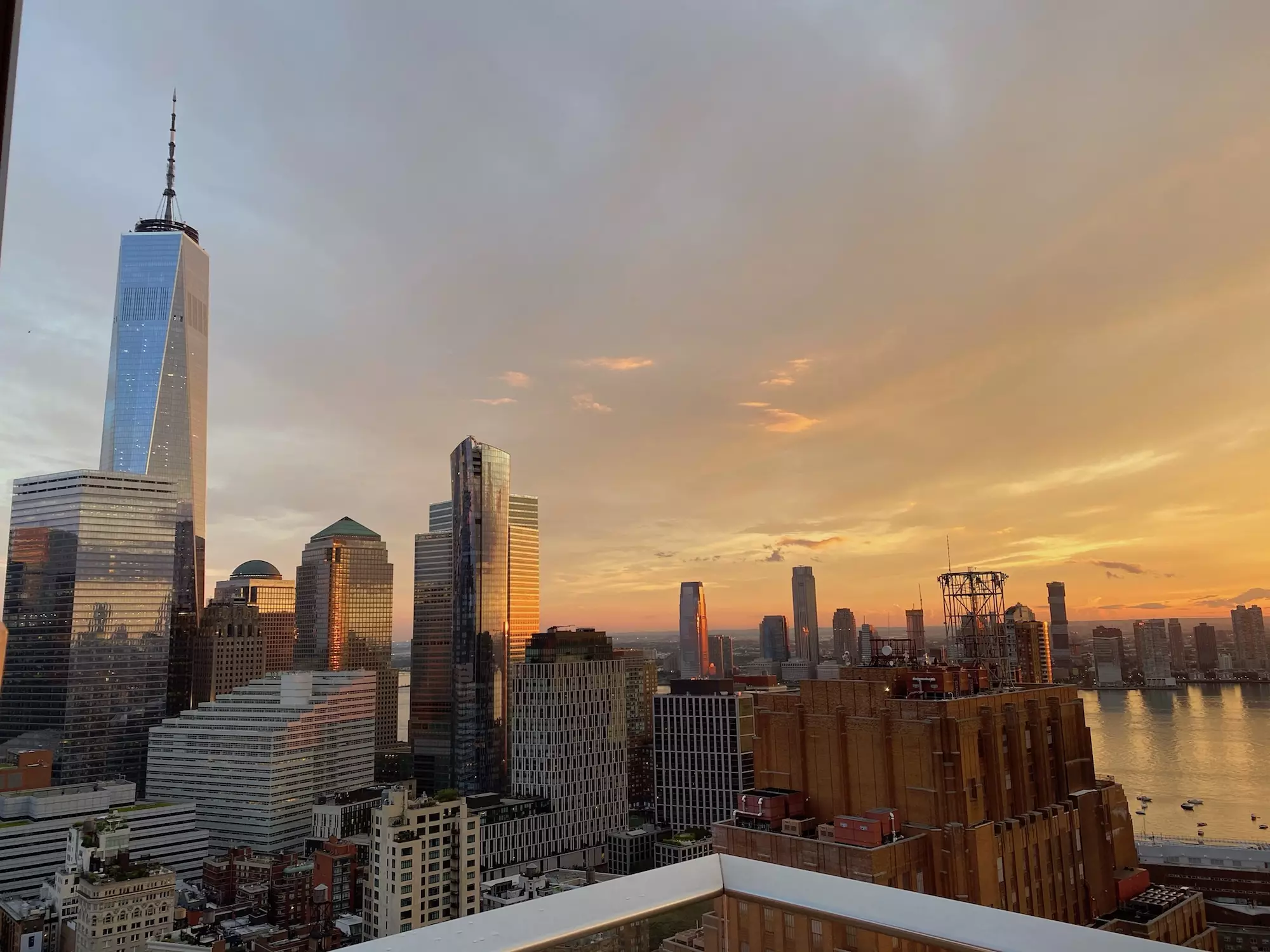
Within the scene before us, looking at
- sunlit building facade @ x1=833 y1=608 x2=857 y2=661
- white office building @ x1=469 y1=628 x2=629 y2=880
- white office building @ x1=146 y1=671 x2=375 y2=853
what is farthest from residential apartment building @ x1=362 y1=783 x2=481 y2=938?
sunlit building facade @ x1=833 y1=608 x2=857 y2=661

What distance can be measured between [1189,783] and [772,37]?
25.7 m

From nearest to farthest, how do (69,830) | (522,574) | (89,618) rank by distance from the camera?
(69,830), (89,618), (522,574)

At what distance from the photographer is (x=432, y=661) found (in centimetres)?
→ 4894

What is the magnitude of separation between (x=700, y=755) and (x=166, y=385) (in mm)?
38946

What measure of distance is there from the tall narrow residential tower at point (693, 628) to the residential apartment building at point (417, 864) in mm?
35642

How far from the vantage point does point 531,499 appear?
55625 mm


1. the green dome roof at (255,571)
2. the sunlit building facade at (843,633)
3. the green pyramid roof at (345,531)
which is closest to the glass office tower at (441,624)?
the green pyramid roof at (345,531)

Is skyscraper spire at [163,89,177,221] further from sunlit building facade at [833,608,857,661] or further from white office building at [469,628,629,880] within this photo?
sunlit building facade at [833,608,857,661]

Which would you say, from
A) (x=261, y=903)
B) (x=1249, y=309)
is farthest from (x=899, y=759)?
(x=261, y=903)

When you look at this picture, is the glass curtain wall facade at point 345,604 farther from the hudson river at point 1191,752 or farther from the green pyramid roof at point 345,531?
the hudson river at point 1191,752

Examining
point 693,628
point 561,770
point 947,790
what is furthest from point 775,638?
point 947,790

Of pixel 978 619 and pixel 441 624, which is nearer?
pixel 978 619

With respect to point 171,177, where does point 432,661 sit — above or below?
below

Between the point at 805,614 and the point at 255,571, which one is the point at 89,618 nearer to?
the point at 255,571
